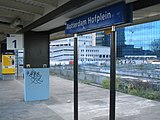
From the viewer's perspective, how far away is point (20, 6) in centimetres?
605

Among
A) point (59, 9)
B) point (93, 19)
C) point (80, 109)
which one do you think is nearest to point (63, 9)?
point (59, 9)

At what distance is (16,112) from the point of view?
7.50m

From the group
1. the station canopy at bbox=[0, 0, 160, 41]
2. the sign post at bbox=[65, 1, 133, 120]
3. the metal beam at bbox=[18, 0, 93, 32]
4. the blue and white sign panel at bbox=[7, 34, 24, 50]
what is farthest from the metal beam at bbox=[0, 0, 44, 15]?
the blue and white sign panel at bbox=[7, 34, 24, 50]

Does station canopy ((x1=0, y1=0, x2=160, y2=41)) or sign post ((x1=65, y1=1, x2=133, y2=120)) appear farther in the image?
station canopy ((x1=0, y1=0, x2=160, y2=41))

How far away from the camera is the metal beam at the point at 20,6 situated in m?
5.75

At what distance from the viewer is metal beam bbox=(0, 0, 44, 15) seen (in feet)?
18.9

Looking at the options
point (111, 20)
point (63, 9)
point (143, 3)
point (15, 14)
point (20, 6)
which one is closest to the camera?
point (111, 20)

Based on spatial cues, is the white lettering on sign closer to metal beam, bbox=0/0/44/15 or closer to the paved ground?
metal beam, bbox=0/0/44/15

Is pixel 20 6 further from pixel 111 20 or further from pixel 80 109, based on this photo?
pixel 80 109

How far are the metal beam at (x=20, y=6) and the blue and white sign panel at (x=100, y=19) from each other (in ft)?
4.91

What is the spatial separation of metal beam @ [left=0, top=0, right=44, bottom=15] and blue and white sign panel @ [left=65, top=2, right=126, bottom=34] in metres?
1.50

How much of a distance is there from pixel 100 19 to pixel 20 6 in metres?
2.86

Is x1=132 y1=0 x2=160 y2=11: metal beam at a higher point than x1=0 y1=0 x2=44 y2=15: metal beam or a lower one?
lower

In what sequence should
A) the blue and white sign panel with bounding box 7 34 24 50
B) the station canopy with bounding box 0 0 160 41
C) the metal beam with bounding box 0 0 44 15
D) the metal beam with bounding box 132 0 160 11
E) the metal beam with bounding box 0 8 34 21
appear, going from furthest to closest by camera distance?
1. the blue and white sign panel with bounding box 7 34 24 50
2. the metal beam with bounding box 0 8 34 21
3. the metal beam with bounding box 0 0 44 15
4. the station canopy with bounding box 0 0 160 41
5. the metal beam with bounding box 132 0 160 11
